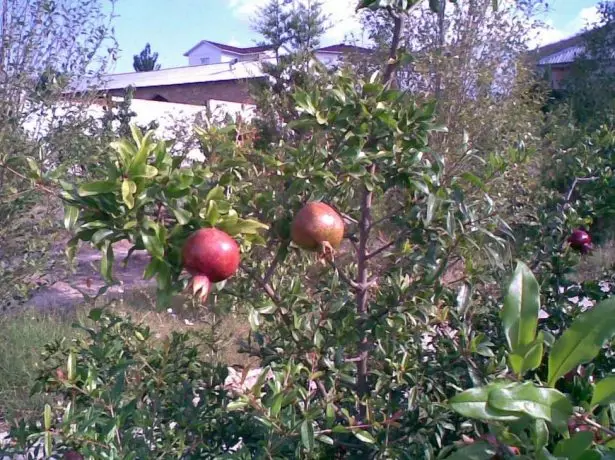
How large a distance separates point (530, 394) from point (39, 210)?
441 cm

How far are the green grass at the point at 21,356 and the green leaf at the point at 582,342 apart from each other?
10.1 ft

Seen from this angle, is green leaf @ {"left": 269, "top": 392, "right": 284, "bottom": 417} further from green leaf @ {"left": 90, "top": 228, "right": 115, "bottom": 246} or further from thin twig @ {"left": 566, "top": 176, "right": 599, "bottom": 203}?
thin twig @ {"left": 566, "top": 176, "right": 599, "bottom": 203}

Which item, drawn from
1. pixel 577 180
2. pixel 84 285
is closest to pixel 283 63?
pixel 84 285

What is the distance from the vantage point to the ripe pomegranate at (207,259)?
1371 mm

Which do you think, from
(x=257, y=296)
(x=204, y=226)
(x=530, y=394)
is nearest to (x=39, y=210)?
(x=257, y=296)

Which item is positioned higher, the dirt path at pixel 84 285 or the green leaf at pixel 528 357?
the green leaf at pixel 528 357

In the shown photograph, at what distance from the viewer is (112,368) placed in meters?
A: 1.88

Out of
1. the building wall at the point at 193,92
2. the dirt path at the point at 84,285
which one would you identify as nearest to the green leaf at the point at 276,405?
the dirt path at the point at 84,285

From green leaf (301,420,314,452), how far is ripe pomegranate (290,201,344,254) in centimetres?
36

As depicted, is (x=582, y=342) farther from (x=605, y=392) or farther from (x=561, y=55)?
(x=561, y=55)

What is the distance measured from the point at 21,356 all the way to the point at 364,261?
127 inches

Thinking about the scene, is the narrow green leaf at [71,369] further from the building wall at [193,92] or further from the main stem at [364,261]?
the building wall at [193,92]

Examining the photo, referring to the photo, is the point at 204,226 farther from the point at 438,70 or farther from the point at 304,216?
the point at 438,70

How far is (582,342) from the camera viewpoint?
94 centimetres
